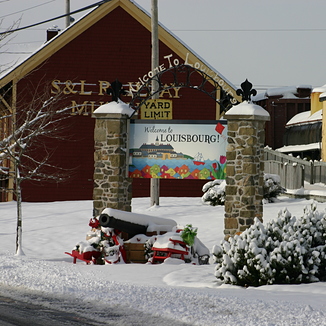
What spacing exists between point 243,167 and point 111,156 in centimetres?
373

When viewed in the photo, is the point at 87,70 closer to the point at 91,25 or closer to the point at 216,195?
the point at 91,25

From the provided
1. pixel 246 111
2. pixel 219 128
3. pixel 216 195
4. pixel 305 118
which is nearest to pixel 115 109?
pixel 219 128

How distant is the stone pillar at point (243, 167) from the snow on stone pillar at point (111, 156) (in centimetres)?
300

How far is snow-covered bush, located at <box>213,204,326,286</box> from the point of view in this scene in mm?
12391

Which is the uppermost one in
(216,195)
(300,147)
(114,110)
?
(114,110)

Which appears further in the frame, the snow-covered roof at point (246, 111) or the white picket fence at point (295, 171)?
the white picket fence at point (295, 171)

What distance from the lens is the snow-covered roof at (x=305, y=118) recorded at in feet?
142

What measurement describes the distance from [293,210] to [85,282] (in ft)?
41.6

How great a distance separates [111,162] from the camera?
1948 centimetres

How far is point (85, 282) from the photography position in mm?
12672

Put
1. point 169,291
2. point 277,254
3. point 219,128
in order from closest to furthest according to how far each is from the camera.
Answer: point 169,291, point 277,254, point 219,128

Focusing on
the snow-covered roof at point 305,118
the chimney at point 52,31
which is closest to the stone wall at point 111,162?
the chimney at point 52,31

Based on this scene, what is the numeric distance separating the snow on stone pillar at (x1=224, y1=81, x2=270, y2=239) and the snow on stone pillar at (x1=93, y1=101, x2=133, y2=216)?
2990 millimetres

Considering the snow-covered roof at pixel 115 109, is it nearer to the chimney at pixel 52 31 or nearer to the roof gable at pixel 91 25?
the roof gable at pixel 91 25
